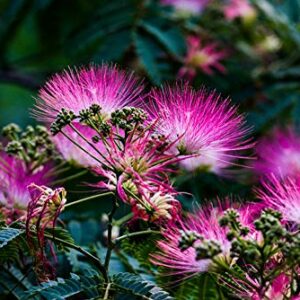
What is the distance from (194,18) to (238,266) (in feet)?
6.19

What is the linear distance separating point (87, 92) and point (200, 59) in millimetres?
1518

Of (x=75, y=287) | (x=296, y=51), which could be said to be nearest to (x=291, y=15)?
(x=296, y=51)

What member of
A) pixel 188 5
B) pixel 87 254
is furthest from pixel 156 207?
pixel 188 5

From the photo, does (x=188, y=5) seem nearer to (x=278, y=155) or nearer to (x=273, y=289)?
(x=278, y=155)

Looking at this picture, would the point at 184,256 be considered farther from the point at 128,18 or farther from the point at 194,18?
the point at 194,18

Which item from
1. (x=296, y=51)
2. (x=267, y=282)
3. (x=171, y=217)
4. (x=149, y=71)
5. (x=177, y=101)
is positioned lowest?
(x=267, y=282)

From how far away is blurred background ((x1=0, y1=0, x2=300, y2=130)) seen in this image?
2.90 m

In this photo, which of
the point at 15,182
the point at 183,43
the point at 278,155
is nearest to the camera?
the point at 15,182

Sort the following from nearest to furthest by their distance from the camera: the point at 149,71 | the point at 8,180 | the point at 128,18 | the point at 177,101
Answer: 1. the point at 177,101
2. the point at 8,180
3. the point at 149,71
4. the point at 128,18

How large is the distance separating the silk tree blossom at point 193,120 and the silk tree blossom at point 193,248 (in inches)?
5.6

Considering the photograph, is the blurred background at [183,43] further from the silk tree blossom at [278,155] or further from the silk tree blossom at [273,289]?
the silk tree blossom at [273,289]

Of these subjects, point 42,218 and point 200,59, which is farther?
point 200,59

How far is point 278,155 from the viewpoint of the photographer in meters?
2.39

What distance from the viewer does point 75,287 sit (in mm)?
1526
